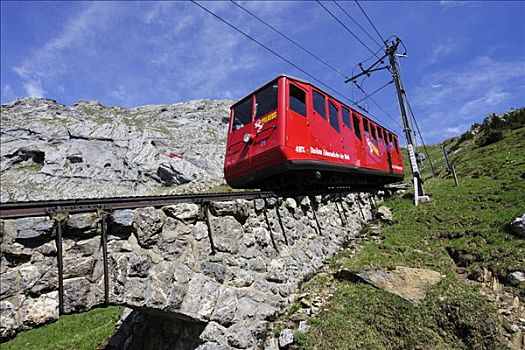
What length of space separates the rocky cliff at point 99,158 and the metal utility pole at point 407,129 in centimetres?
3101

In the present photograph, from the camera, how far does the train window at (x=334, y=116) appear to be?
9062 millimetres

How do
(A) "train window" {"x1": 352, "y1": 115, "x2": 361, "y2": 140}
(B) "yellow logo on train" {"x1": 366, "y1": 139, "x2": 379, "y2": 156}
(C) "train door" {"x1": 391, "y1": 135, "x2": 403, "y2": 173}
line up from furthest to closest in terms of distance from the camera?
(C) "train door" {"x1": 391, "y1": 135, "x2": 403, "y2": 173} < (B) "yellow logo on train" {"x1": 366, "y1": 139, "x2": 379, "y2": 156} < (A) "train window" {"x1": 352, "y1": 115, "x2": 361, "y2": 140}

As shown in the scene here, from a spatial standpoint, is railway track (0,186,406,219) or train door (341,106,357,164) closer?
railway track (0,186,406,219)

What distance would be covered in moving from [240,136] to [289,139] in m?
1.85

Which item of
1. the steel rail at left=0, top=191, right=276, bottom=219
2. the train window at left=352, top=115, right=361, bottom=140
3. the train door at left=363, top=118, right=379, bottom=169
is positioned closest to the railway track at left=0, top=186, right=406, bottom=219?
the steel rail at left=0, top=191, right=276, bottom=219

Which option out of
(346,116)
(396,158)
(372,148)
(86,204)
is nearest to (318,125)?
(346,116)

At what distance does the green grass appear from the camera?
8625mm

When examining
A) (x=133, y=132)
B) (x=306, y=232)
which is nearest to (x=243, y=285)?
(x=306, y=232)

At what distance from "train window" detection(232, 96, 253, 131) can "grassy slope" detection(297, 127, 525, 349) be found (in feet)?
14.7

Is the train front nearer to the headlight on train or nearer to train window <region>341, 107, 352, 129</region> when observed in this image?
the headlight on train

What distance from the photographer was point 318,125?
8.15 meters

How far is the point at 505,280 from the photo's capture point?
622 centimetres

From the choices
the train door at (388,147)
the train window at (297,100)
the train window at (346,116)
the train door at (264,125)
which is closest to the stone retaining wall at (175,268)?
the train door at (264,125)

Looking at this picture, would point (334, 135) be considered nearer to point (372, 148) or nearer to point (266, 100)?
point (266, 100)
